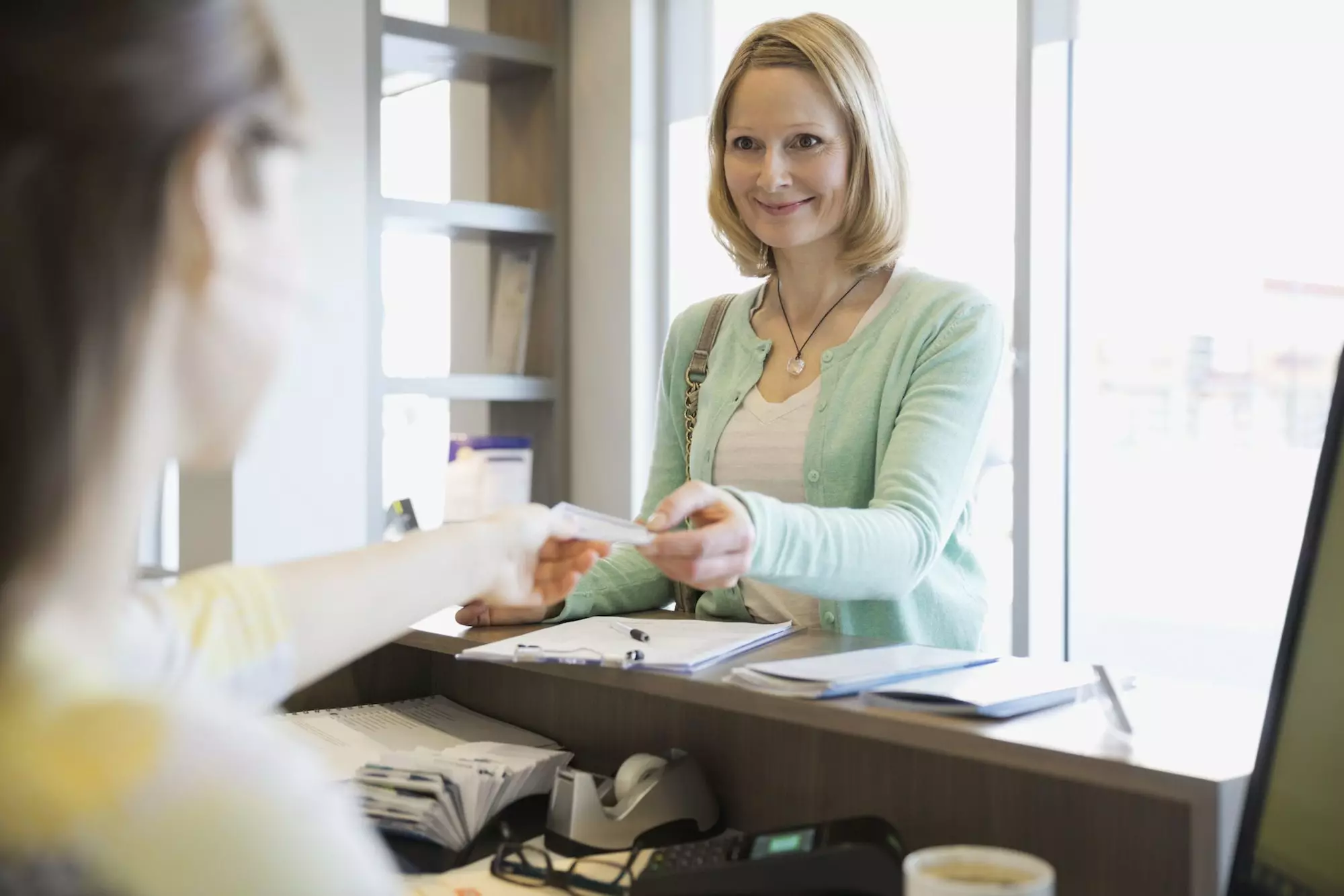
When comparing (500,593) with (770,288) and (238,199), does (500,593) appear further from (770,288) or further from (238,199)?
(770,288)

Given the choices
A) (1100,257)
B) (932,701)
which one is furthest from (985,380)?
(1100,257)

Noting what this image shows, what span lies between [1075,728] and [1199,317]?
1986mm

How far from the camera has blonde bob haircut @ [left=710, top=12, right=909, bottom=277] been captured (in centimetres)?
199

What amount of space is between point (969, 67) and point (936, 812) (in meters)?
2.35

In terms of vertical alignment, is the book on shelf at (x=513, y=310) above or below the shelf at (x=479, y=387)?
above

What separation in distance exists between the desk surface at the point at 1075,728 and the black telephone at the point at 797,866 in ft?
0.37

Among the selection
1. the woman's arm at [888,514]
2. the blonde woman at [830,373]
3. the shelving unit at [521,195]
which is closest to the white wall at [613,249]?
the shelving unit at [521,195]

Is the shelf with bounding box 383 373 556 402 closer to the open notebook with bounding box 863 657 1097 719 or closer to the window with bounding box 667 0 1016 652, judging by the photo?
the window with bounding box 667 0 1016 652

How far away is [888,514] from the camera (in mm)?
1640

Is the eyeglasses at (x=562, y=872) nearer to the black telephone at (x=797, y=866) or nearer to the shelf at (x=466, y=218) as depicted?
the black telephone at (x=797, y=866)

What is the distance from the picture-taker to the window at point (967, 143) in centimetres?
308

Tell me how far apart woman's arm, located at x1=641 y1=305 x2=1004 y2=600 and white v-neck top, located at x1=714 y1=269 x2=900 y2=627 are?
0.58 feet

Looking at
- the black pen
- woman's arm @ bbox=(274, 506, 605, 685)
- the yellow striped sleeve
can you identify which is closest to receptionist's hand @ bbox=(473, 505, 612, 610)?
woman's arm @ bbox=(274, 506, 605, 685)

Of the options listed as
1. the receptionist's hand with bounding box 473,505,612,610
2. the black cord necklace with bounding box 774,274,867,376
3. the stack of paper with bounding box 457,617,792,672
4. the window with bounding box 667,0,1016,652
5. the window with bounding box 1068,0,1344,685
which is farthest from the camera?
the window with bounding box 667,0,1016,652
